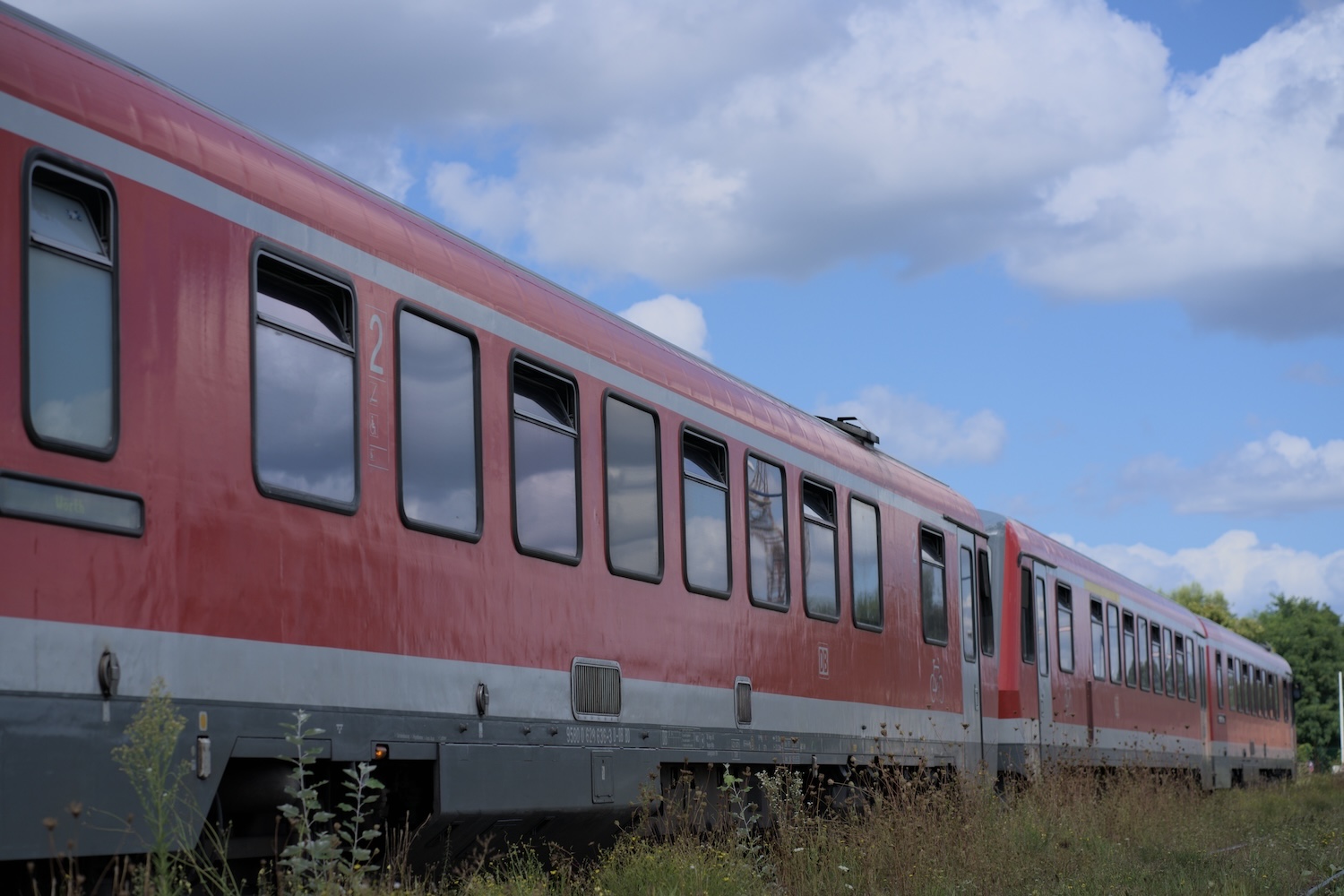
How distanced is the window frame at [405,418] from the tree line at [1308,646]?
285ft

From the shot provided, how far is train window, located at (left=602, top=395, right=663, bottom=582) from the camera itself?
9039mm

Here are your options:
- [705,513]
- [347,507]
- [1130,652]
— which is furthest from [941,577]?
[347,507]

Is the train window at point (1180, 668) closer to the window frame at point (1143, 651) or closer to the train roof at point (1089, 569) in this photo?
the train roof at point (1089, 569)

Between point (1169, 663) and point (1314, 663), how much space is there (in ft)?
266

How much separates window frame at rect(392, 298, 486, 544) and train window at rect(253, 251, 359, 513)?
1.07ft

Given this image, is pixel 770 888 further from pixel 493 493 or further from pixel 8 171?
pixel 8 171

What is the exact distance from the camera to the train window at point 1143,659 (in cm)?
2325

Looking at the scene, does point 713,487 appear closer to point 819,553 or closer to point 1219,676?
point 819,553

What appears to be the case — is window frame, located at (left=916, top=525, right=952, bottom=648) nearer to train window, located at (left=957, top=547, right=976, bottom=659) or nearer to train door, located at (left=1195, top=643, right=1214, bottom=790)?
train window, located at (left=957, top=547, right=976, bottom=659)

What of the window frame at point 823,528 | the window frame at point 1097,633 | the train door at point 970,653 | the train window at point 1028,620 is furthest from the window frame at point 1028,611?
the window frame at point 823,528

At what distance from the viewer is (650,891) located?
755 centimetres

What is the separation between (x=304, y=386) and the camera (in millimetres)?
6574

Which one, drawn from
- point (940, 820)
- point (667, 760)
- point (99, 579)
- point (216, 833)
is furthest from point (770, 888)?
point (99, 579)

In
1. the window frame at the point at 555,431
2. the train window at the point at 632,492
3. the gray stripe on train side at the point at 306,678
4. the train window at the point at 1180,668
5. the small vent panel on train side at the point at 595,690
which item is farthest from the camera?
the train window at the point at 1180,668
